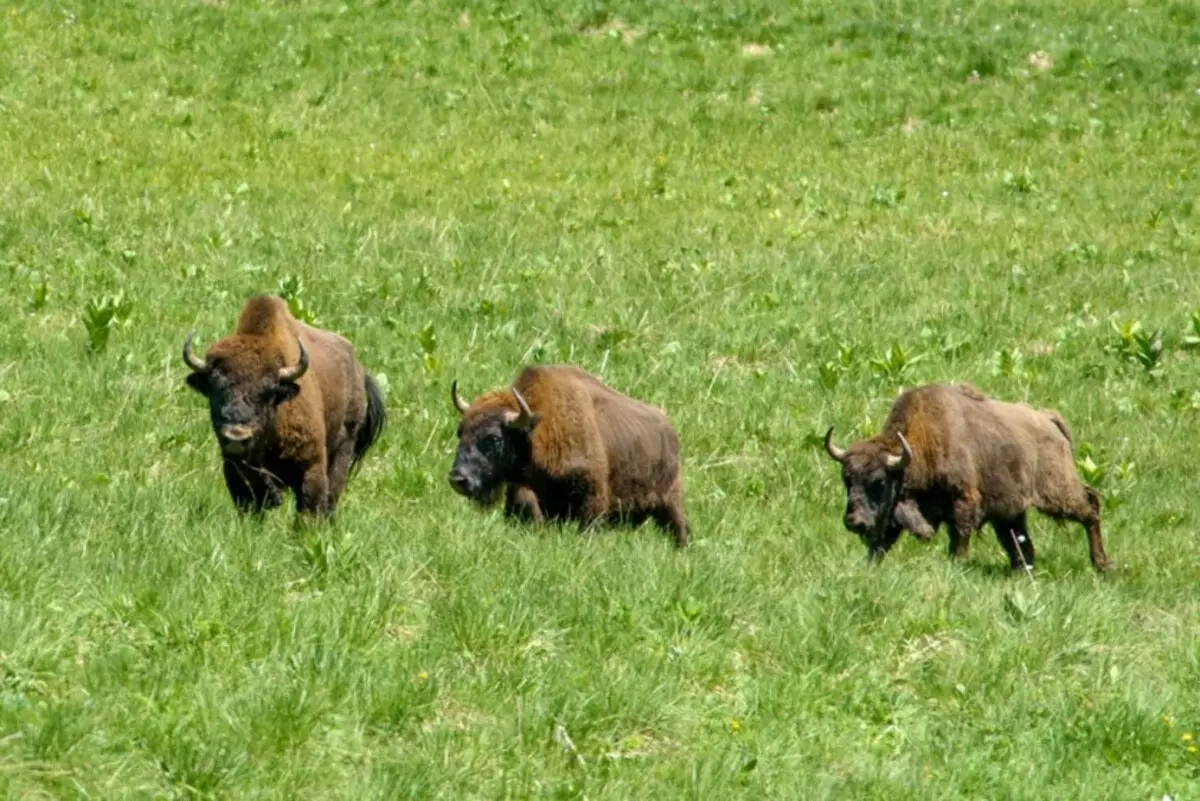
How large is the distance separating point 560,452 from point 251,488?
6.08ft

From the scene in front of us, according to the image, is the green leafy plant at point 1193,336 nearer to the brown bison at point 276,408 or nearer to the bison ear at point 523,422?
the bison ear at point 523,422

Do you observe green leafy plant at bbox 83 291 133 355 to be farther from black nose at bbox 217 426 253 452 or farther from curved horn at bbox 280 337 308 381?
black nose at bbox 217 426 253 452

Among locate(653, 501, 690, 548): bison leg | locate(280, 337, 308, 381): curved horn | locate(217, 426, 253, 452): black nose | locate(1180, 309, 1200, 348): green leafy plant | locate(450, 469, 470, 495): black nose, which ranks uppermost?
locate(280, 337, 308, 381): curved horn

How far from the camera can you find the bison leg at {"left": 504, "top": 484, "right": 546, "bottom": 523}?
37.6 feet

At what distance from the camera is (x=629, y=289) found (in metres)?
20.0

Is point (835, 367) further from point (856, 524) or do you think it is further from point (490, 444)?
point (490, 444)

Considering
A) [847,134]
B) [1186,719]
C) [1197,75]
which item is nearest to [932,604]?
[1186,719]

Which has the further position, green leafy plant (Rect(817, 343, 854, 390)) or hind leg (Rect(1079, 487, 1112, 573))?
green leafy plant (Rect(817, 343, 854, 390))

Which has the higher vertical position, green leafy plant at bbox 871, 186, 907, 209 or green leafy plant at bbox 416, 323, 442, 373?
green leafy plant at bbox 416, 323, 442, 373

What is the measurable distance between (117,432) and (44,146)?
1209 centimetres

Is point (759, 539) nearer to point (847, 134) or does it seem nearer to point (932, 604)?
point (932, 604)

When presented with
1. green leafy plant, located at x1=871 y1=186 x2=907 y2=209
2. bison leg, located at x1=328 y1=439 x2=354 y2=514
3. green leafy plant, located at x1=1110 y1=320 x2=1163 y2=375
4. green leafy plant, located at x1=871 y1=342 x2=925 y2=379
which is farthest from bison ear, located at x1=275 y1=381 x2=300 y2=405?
green leafy plant, located at x1=871 y1=186 x2=907 y2=209

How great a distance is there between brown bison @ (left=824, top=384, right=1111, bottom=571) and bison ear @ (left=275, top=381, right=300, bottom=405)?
3371 mm

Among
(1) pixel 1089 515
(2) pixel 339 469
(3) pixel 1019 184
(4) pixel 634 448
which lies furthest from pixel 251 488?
(3) pixel 1019 184
